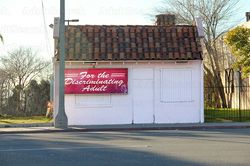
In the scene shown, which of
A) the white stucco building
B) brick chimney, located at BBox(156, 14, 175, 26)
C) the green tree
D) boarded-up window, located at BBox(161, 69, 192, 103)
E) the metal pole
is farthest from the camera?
brick chimney, located at BBox(156, 14, 175, 26)

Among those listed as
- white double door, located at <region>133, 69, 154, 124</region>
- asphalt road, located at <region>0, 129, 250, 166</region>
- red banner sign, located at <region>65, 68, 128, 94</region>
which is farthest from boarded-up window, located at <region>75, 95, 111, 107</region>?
asphalt road, located at <region>0, 129, 250, 166</region>

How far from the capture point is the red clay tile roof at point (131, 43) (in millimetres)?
26750

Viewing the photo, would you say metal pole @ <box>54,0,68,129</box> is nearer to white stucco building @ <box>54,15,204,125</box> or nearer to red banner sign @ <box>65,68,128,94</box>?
white stucco building @ <box>54,15,204,125</box>

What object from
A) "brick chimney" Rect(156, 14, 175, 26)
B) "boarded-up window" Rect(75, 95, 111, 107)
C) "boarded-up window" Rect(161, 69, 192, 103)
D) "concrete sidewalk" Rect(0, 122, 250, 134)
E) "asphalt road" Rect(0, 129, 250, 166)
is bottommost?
"asphalt road" Rect(0, 129, 250, 166)

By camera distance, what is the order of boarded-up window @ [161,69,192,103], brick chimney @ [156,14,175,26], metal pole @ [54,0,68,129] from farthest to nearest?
brick chimney @ [156,14,175,26] → boarded-up window @ [161,69,192,103] → metal pole @ [54,0,68,129]

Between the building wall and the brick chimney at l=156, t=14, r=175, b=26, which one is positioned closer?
the building wall

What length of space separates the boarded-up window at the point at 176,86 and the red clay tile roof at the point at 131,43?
2.72ft

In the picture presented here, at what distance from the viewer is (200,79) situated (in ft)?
88.4

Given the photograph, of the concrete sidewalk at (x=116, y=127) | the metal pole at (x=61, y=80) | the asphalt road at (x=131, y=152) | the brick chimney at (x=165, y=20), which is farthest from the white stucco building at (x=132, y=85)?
the asphalt road at (x=131, y=152)

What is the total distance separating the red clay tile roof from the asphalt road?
954 centimetres

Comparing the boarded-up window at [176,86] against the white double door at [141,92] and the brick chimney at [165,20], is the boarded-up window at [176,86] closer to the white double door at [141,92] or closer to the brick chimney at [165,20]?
the white double door at [141,92]

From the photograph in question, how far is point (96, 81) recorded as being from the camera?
2675 centimetres

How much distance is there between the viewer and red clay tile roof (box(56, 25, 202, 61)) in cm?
2675

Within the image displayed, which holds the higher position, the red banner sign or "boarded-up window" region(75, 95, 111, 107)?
the red banner sign
